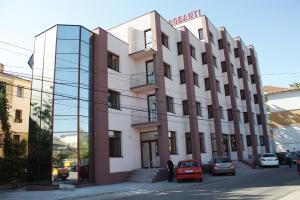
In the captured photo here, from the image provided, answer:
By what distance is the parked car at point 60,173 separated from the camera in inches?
720

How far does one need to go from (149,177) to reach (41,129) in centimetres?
796

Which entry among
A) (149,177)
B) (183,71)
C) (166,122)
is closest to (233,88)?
(183,71)

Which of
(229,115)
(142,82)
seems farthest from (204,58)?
(142,82)

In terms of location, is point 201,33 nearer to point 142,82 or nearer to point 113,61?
point 142,82

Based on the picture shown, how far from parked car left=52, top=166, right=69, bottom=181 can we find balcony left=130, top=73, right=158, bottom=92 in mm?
8620

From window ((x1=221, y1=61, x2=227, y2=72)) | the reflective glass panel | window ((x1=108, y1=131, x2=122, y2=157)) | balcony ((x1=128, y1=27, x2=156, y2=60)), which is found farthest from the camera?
window ((x1=221, y1=61, x2=227, y2=72))

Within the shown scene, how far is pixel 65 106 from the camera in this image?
63.3 feet

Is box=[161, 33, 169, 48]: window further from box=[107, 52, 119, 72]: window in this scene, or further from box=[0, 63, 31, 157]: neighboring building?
box=[0, 63, 31, 157]: neighboring building

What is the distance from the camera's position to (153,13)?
25.9 m

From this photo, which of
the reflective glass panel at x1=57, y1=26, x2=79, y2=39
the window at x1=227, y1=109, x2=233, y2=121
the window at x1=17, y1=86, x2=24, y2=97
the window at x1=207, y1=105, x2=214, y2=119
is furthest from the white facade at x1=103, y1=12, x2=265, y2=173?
the window at x1=17, y1=86, x2=24, y2=97

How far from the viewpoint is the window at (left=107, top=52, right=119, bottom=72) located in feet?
75.9

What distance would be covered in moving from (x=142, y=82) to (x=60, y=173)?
10.1 metres

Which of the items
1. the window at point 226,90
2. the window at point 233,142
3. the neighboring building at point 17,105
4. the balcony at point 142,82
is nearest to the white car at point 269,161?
the window at point 233,142

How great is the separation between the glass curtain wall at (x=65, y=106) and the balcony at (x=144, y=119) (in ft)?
14.9
